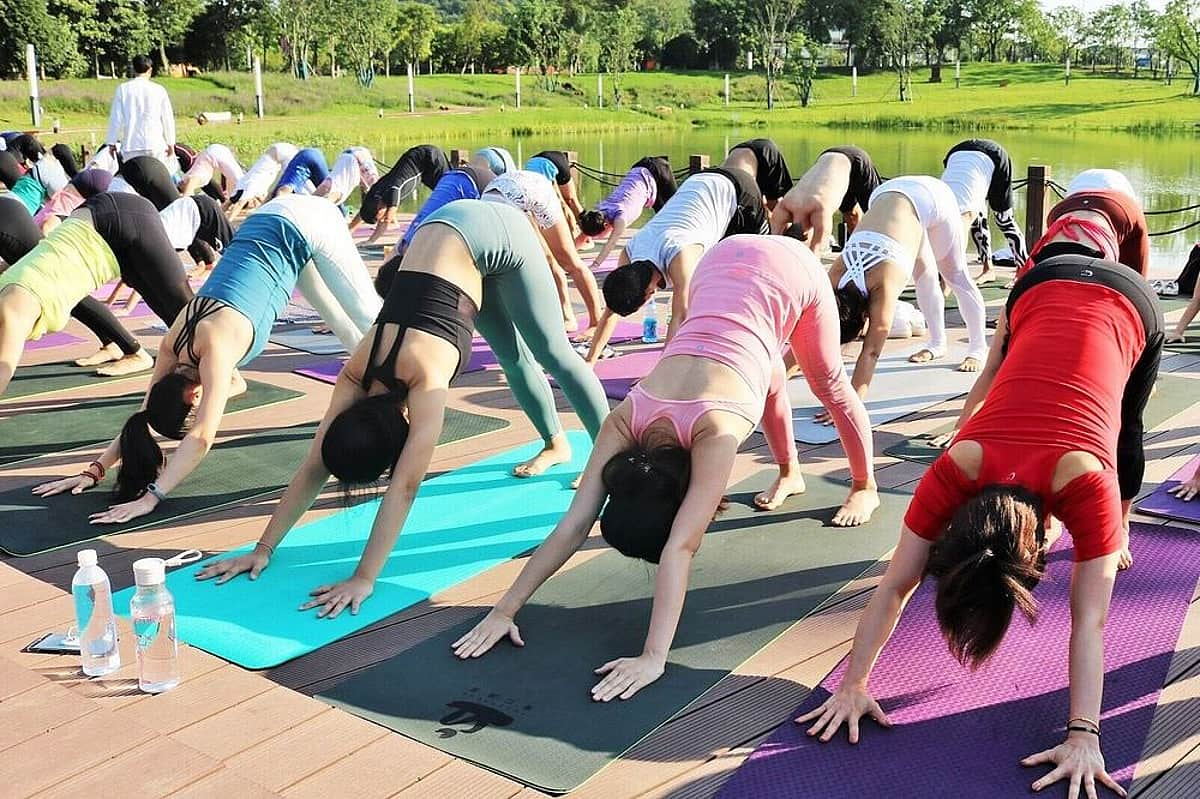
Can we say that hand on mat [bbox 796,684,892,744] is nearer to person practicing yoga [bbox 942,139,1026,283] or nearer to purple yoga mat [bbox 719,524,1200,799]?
purple yoga mat [bbox 719,524,1200,799]

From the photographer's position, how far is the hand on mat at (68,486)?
14.1 feet

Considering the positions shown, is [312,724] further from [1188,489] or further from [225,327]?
[1188,489]

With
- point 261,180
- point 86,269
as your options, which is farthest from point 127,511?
point 261,180

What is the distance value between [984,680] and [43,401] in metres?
4.71

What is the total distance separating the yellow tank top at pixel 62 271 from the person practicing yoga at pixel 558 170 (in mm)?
3992

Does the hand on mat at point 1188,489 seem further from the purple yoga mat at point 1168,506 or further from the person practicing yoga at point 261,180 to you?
the person practicing yoga at point 261,180

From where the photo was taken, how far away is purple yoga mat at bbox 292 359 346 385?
5992mm

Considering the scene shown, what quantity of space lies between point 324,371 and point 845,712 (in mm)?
4191

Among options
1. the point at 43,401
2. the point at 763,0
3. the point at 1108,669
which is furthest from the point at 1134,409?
the point at 763,0

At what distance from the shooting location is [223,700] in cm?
274

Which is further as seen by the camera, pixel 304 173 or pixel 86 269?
pixel 304 173

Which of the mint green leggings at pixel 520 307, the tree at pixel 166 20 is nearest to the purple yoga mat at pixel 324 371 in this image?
the mint green leggings at pixel 520 307

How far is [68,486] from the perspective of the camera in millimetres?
4324

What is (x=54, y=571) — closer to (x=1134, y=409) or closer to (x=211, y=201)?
(x=1134, y=409)
